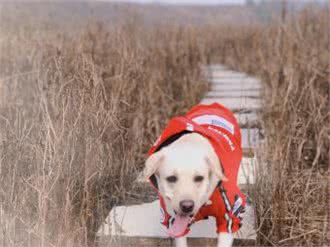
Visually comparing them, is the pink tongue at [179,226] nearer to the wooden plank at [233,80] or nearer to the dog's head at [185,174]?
the dog's head at [185,174]

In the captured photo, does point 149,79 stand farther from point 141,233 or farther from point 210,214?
point 210,214

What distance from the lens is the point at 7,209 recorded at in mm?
2039

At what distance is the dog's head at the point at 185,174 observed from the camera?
1.76 metres

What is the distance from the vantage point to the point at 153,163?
5.98 ft

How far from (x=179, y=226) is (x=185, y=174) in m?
0.23

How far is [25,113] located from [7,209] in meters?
0.81

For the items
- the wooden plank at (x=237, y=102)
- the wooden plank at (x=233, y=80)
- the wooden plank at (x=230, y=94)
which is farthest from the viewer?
the wooden plank at (x=233, y=80)

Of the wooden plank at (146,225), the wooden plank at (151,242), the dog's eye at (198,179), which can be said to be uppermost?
the dog's eye at (198,179)

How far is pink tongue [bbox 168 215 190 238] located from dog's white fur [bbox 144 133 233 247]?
0.12 feet

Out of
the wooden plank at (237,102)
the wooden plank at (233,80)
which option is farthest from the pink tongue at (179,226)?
the wooden plank at (233,80)

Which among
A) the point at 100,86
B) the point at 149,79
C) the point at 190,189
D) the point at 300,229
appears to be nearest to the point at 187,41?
the point at 149,79

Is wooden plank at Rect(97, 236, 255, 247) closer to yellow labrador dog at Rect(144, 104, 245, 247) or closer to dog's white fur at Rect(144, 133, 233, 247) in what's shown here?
yellow labrador dog at Rect(144, 104, 245, 247)

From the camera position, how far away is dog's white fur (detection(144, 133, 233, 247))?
5.79ft

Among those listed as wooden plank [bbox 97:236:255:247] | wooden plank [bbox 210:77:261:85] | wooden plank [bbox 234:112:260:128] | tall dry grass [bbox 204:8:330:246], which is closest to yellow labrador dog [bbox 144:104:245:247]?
wooden plank [bbox 97:236:255:247]
